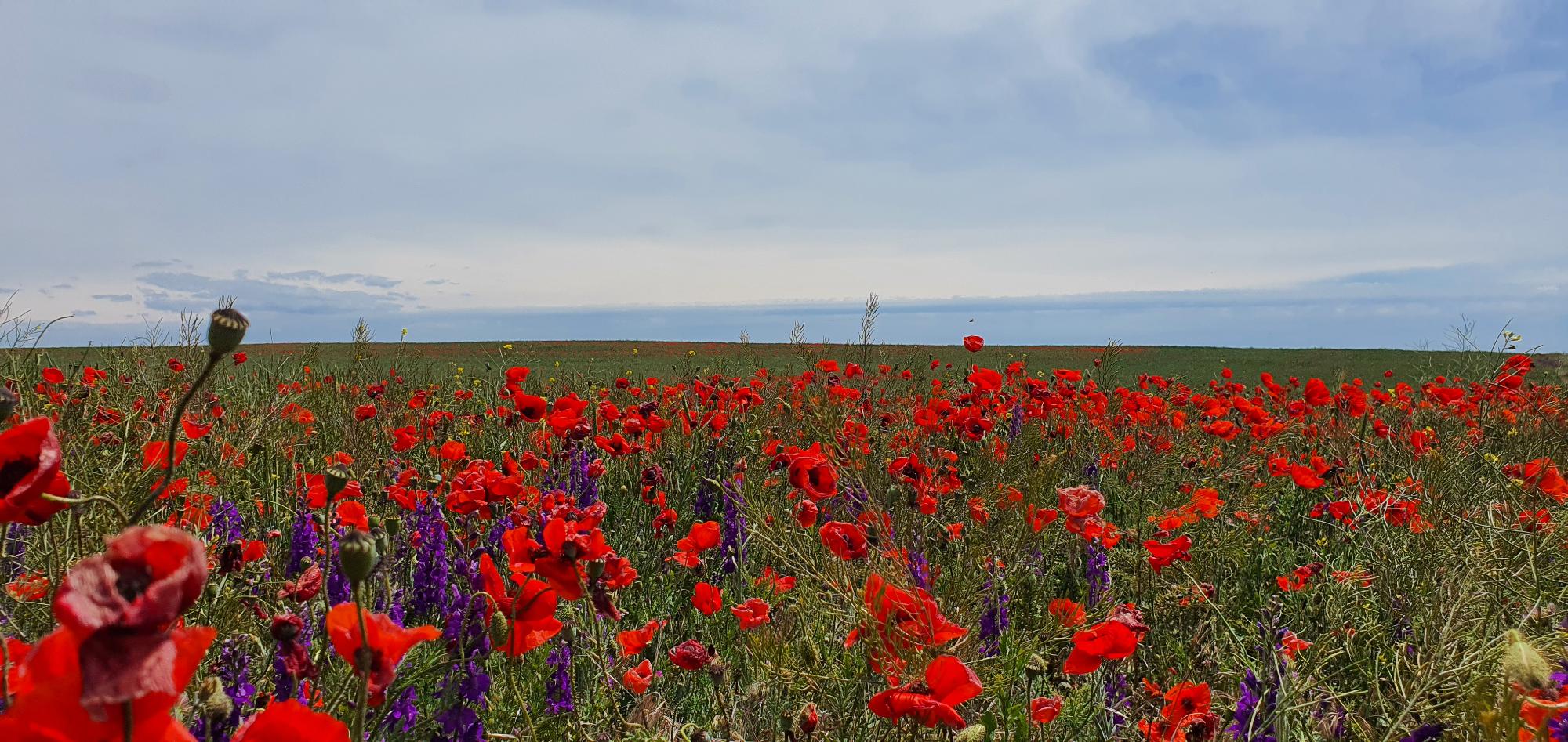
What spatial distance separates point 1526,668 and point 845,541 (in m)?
1.21

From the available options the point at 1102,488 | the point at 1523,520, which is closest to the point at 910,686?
the point at 1523,520

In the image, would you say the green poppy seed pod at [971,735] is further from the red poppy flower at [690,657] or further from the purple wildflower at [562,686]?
the purple wildflower at [562,686]

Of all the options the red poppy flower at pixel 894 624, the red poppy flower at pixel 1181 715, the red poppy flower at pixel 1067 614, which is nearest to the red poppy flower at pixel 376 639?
the red poppy flower at pixel 894 624

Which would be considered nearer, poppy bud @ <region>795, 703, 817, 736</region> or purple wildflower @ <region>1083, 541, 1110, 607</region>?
poppy bud @ <region>795, 703, 817, 736</region>

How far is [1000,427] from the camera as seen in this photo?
18.0 feet

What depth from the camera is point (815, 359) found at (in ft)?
16.1

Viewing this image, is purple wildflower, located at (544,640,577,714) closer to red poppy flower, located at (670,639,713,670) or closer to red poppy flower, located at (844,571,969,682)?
red poppy flower, located at (670,639,713,670)

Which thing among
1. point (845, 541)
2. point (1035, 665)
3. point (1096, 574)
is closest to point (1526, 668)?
point (1035, 665)

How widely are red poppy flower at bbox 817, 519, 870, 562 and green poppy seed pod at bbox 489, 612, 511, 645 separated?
734mm

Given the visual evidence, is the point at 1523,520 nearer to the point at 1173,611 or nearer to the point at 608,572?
the point at 1173,611

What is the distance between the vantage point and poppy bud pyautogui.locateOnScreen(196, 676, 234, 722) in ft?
3.57

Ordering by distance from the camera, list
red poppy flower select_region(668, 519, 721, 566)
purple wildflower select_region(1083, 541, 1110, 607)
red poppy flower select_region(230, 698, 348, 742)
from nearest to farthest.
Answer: red poppy flower select_region(230, 698, 348, 742), red poppy flower select_region(668, 519, 721, 566), purple wildflower select_region(1083, 541, 1110, 607)

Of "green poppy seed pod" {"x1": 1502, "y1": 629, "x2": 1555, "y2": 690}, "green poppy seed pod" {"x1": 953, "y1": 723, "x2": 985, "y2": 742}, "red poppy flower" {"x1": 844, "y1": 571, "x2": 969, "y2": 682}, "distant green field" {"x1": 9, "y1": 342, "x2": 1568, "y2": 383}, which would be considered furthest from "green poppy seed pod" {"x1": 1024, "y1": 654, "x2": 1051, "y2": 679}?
"distant green field" {"x1": 9, "y1": 342, "x2": 1568, "y2": 383}

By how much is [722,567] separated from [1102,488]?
2951 millimetres
